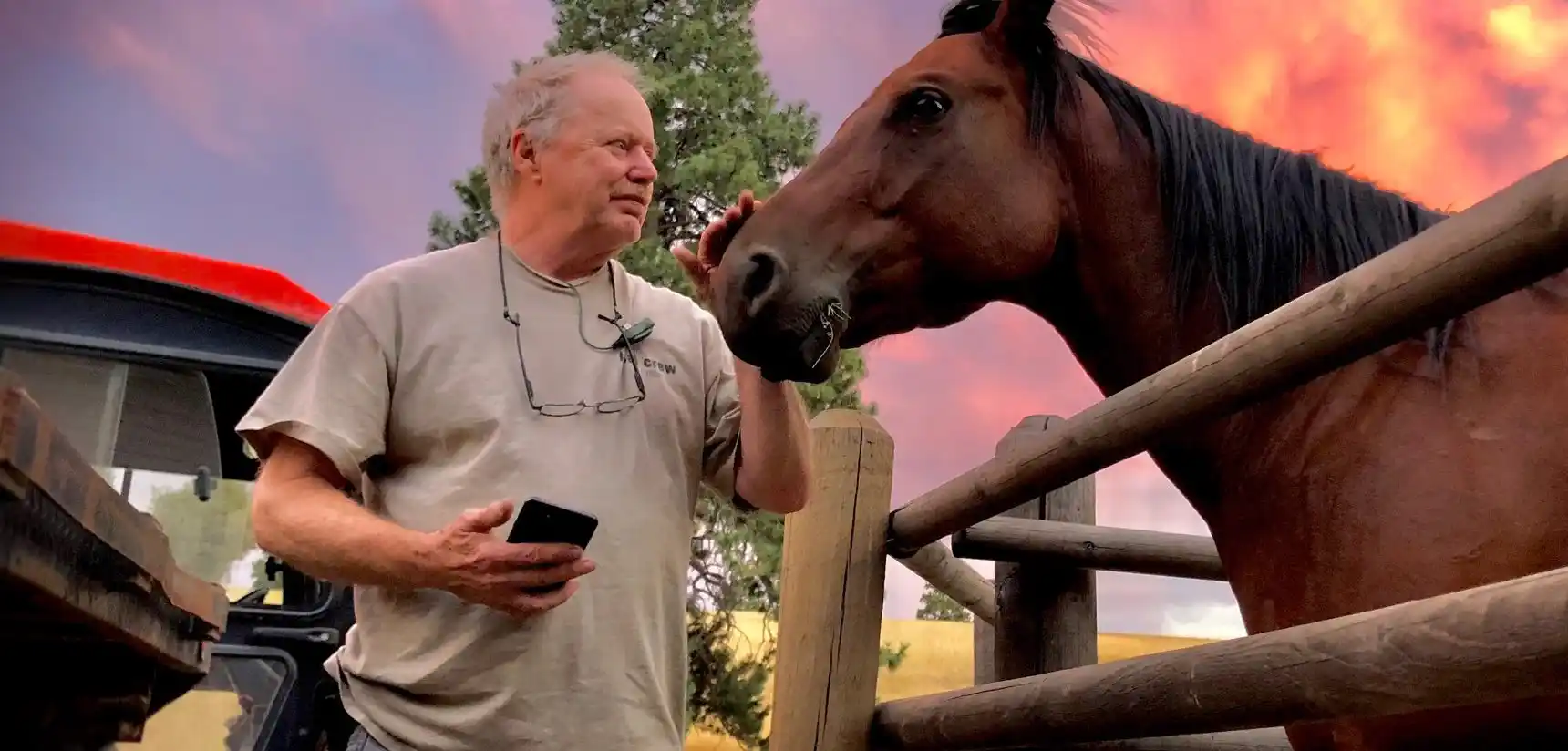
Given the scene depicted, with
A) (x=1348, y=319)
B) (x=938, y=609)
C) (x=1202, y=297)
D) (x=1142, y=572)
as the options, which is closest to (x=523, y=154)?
(x=1202, y=297)

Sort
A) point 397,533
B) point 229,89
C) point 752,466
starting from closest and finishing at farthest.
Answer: point 397,533 < point 752,466 < point 229,89

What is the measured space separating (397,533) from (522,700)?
0.59 ft

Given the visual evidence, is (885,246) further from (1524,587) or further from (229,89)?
(229,89)

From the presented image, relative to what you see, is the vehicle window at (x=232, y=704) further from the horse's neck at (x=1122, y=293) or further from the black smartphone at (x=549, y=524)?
the horse's neck at (x=1122, y=293)

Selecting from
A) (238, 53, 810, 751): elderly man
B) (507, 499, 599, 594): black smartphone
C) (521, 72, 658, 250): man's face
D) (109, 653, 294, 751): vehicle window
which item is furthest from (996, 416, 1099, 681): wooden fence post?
(109, 653, 294, 751): vehicle window

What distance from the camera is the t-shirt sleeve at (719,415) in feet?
3.76

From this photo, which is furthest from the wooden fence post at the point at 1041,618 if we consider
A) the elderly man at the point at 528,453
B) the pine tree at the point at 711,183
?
the pine tree at the point at 711,183

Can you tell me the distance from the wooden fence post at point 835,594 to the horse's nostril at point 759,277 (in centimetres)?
45

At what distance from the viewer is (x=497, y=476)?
98 cm

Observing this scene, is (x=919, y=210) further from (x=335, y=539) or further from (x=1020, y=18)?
(x=335, y=539)

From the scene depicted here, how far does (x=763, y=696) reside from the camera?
14.4 feet

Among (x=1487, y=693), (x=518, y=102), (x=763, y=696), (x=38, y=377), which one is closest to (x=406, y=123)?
(x=763, y=696)

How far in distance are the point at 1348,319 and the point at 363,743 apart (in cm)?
84

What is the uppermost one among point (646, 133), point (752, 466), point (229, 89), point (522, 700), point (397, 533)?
point (229, 89)
